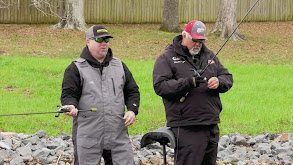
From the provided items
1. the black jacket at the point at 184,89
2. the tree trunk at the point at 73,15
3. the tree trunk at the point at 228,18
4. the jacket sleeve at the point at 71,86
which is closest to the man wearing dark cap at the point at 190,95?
the black jacket at the point at 184,89

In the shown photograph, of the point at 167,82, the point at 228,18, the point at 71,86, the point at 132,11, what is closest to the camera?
the point at 71,86

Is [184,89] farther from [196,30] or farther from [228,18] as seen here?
[228,18]

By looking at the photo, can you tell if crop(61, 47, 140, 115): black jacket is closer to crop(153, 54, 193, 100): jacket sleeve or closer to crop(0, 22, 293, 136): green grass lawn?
crop(153, 54, 193, 100): jacket sleeve

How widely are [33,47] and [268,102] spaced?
374 inches

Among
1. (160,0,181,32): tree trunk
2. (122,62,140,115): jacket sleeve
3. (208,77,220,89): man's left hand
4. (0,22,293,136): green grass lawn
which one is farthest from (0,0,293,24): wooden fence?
(208,77,220,89): man's left hand

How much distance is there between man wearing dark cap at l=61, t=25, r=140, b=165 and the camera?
4527 mm

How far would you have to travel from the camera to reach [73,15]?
20.8 m

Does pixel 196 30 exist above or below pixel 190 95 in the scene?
above

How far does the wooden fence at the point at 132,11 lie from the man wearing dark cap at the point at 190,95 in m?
19.6

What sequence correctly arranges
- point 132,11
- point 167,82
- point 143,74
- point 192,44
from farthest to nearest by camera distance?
point 132,11 → point 143,74 → point 192,44 → point 167,82

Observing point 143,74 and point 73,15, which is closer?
point 143,74

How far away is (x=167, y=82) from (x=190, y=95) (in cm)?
24

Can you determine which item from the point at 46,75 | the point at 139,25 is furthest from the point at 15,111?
the point at 139,25

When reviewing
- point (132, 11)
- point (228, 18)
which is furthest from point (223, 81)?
point (132, 11)
